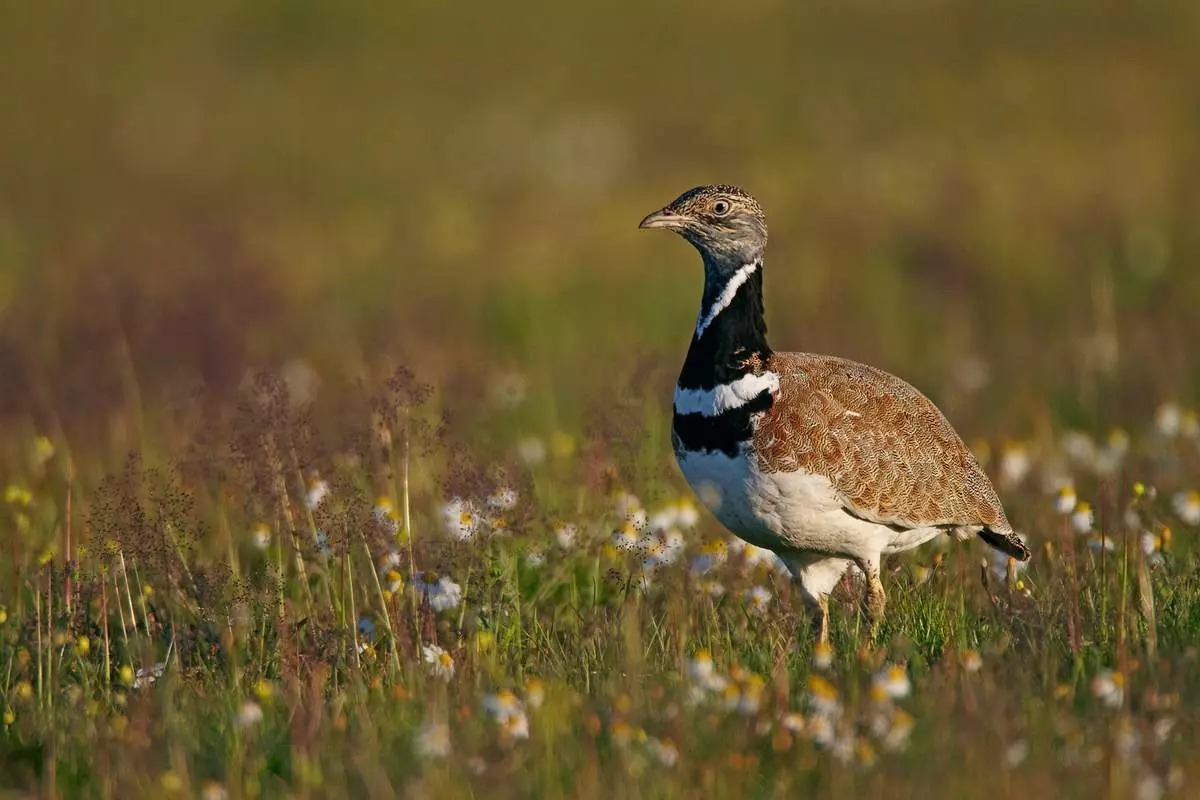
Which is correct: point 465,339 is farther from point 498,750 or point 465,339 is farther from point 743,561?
point 498,750

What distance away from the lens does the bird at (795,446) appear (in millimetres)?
6102

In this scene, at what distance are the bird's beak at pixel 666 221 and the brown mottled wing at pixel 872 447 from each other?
609mm

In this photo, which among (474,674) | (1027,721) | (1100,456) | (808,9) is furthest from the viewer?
(808,9)

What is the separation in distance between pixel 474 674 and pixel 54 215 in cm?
1315

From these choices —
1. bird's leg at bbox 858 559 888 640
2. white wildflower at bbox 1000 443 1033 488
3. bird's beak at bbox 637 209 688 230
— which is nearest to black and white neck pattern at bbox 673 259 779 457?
bird's beak at bbox 637 209 688 230

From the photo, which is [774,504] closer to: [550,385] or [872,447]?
[872,447]

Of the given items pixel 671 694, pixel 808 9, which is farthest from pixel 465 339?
pixel 808 9

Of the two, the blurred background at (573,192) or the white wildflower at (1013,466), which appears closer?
the white wildflower at (1013,466)

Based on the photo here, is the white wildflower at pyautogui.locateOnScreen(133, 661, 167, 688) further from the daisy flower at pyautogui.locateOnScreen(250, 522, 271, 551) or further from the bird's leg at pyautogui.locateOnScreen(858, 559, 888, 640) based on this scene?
the bird's leg at pyautogui.locateOnScreen(858, 559, 888, 640)

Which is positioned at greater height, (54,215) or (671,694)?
(671,694)

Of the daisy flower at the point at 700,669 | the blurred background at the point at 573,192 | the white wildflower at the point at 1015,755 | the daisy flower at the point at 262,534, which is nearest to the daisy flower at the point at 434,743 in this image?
the daisy flower at the point at 700,669

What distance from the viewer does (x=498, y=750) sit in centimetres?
465

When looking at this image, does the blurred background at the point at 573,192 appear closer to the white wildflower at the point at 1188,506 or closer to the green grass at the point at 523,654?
the green grass at the point at 523,654

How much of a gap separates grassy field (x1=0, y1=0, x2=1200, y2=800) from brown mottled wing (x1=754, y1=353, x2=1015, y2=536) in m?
0.32
